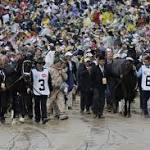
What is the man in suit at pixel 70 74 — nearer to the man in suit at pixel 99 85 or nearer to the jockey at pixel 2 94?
the man in suit at pixel 99 85

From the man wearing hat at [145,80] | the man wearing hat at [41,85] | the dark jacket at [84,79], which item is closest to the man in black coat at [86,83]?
the dark jacket at [84,79]

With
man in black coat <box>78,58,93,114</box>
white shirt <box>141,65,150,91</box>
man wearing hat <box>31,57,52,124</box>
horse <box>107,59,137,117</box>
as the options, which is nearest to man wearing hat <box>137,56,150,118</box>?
white shirt <box>141,65,150,91</box>

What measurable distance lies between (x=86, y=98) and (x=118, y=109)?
1084 mm

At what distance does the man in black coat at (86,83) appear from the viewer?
2227cm

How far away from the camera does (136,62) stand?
25.5m

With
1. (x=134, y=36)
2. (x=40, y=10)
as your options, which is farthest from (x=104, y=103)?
(x=40, y=10)

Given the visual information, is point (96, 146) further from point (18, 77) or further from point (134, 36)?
point (134, 36)

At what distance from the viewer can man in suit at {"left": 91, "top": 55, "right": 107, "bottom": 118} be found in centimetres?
2147

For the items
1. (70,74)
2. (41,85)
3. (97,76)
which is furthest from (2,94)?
(70,74)

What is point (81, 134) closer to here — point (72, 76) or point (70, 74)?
point (70, 74)

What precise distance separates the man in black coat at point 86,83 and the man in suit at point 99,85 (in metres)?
0.52

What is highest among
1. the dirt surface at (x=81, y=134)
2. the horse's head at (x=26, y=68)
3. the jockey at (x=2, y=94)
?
the horse's head at (x=26, y=68)

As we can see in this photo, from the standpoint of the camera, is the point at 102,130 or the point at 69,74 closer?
the point at 102,130

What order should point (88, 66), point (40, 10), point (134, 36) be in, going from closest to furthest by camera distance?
point (88, 66) → point (134, 36) → point (40, 10)
